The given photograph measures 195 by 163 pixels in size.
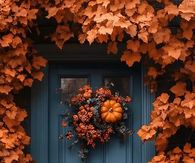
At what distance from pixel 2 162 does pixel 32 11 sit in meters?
1.29

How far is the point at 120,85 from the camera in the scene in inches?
223

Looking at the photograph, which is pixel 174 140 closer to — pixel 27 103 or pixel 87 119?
pixel 87 119

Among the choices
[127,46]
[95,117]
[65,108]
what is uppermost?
[127,46]

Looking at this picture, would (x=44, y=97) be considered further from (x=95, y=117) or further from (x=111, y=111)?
(x=111, y=111)

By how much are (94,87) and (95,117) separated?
1.16 ft

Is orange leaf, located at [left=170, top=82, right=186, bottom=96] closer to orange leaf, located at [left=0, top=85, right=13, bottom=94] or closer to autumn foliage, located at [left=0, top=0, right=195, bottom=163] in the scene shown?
autumn foliage, located at [left=0, top=0, right=195, bottom=163]

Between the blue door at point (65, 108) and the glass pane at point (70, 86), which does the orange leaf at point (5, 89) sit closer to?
the blue door at point (65, 108)

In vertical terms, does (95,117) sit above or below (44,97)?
below

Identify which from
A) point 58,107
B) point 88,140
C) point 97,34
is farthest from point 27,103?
point 97,34

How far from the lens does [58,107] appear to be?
568cm

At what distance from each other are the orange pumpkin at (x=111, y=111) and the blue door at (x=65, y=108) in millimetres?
241

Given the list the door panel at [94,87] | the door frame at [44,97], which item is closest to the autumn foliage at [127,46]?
the door frame at [44,97]

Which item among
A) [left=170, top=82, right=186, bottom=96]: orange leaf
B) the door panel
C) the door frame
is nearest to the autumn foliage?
[left=170, top=82, right=186, bottom=96]: orange leaf

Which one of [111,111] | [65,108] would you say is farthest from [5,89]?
[111,111]
